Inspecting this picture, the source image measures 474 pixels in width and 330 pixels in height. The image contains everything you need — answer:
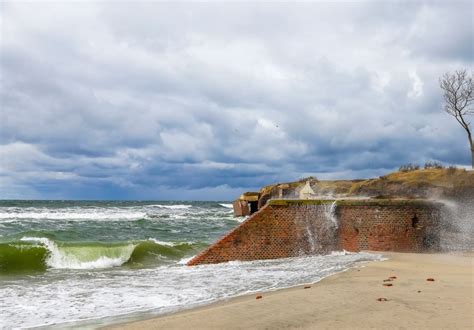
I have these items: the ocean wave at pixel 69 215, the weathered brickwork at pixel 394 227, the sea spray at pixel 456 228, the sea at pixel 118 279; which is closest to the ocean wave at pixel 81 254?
the sea at pixel 118 279

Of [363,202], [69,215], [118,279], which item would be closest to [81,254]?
[118,279]

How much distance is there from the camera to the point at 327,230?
16.0 meters

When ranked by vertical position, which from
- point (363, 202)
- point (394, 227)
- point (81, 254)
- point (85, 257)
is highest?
point (363, 202)

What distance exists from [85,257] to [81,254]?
11.1 inches

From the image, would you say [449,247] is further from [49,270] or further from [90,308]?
[49,270]

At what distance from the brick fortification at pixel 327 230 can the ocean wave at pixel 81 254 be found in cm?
421

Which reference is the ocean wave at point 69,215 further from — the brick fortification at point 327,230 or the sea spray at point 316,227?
the sea spray at point 316,227

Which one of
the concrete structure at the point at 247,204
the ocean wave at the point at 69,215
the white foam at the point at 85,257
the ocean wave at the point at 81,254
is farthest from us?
the concrete structure at the point at 247,204

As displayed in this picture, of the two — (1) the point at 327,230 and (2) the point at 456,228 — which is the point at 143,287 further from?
(2) the point at 456,228

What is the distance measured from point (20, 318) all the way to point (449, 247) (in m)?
12.6

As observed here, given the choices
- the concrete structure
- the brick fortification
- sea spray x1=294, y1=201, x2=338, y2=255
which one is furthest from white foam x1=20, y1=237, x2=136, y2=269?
the concrete structure

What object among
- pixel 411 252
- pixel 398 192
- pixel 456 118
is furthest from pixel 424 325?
pixel 456 118

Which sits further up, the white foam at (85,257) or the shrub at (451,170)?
the shrub at (451,170)

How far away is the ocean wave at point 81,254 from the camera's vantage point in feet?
58.8
